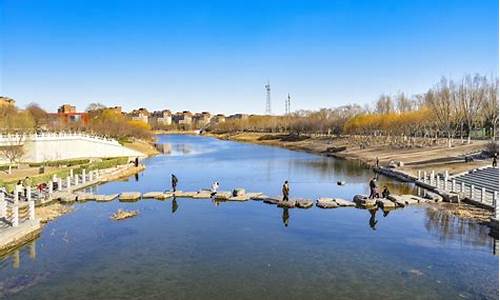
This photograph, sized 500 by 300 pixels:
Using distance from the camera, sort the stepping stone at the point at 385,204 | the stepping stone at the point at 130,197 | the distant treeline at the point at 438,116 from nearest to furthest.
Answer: the stepping stone at the point at 385,204 → the stepping stone at the point at 130,197 → the distant treeline at the point at 438,116

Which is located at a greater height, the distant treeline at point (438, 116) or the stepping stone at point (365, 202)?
the distant treeline at point (438, 116)

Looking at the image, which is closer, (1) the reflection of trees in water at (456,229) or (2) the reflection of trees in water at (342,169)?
(1) the reflection of trees in water at (456,229)

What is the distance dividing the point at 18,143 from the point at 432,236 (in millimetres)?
37909

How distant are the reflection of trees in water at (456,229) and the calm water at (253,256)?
4 cm

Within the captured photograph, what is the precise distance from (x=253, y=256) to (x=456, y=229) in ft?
29.2

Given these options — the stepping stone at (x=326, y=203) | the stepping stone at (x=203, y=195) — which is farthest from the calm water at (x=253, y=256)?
the stepping stone at (x=203, y=195)

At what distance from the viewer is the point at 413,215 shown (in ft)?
68.4

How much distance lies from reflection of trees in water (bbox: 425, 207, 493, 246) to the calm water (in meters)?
0.04

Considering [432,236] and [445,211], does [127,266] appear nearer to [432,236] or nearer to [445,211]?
[432,236]

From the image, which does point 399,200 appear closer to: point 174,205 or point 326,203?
point 326,203

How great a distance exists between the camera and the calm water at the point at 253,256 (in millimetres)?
11977

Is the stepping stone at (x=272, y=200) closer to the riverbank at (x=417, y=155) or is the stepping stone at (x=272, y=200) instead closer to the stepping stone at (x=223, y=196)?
the stepping stone at (x=223, y=196)

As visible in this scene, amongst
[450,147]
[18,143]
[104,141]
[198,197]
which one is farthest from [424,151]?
[18,143]

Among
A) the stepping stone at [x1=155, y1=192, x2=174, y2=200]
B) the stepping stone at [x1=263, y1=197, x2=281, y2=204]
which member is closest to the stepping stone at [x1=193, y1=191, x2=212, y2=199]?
the stepping stone at [x1=155, y1=192, x2=174, y2=200]
